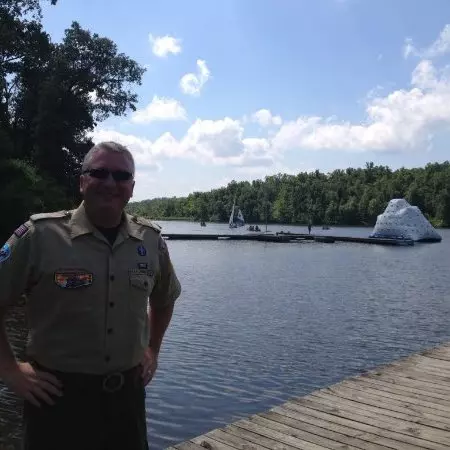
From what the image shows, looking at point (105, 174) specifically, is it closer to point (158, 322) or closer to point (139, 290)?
point (139, 290)

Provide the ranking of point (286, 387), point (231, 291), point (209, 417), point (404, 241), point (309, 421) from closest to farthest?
point (309, 421), point (209, 417), point (286, 387), point (231, 291), point (404, 241)

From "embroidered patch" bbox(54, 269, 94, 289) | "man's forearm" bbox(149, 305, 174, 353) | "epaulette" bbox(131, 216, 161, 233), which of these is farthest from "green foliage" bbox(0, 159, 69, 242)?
"embroidered patch" bbox(54, 269, 94, 289)

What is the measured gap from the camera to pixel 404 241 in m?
75.1

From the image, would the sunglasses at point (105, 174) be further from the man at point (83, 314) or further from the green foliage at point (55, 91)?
the green foliage at point (55, 91)

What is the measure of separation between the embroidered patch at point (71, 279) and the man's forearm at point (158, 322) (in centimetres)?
72

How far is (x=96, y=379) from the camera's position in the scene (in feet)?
8.71

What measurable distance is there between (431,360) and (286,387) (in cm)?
308

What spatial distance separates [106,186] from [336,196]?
15744 centimetres

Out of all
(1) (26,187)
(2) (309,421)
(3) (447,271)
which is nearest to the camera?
(2) (309,421)

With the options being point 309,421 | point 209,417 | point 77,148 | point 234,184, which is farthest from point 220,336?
point 234,184

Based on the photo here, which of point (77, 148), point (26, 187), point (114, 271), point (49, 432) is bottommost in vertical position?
point (49, 432)

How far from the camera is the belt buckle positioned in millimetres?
2670

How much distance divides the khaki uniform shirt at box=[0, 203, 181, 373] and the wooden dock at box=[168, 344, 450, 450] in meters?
3.06

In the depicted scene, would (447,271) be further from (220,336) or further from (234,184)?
(234,184)
